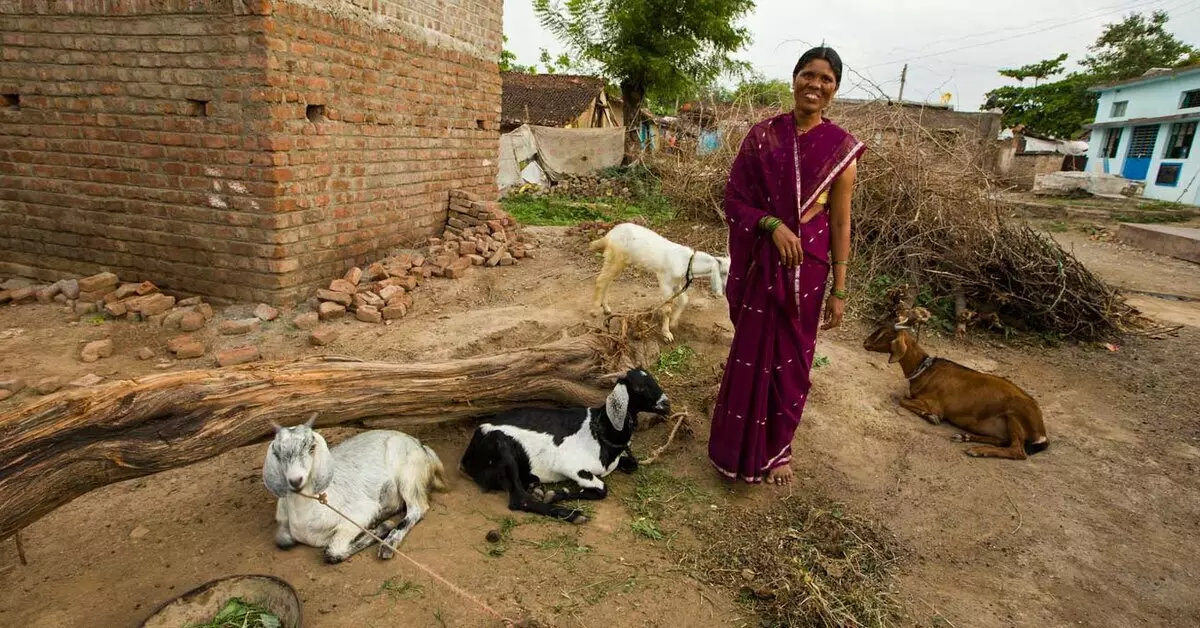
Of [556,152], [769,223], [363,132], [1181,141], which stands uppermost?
[1181,141]

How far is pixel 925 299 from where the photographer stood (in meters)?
6.09

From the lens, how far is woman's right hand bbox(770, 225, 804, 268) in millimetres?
2682

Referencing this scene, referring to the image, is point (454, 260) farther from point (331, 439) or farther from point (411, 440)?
point (411, 440)

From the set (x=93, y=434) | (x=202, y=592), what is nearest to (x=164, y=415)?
(x=93, y=434)

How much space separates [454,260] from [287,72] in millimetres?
2292

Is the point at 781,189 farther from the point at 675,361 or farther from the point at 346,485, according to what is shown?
the point at 346,485

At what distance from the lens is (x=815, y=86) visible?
2650mm

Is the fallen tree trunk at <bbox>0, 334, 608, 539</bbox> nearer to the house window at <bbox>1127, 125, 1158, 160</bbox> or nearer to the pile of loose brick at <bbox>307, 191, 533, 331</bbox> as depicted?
the pile of loose brick at <bbox>307, 191, 533, 331</bbox>

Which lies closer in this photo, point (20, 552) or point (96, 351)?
point (20, 552)

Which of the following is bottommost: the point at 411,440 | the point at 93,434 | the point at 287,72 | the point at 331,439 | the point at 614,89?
the point at 331,439

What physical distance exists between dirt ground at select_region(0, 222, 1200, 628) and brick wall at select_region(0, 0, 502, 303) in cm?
72

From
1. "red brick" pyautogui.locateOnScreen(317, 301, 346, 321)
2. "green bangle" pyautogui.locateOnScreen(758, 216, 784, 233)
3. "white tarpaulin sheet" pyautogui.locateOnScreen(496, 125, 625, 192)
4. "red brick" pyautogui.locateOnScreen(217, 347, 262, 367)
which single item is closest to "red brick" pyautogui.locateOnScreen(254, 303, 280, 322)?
"red brick" pyautogui.locateOnScreen(317, 301, 346, 321)

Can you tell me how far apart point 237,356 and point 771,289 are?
353cm

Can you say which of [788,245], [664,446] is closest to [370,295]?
[664,446]
